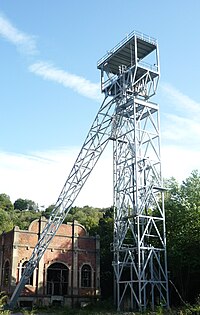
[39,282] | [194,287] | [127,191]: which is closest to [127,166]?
[127,191]

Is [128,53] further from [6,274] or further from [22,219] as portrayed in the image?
[22,219]

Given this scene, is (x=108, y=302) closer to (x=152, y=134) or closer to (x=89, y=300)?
(x=89, y=300)

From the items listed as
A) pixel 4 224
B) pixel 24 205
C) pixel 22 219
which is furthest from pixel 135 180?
pixel 24 205

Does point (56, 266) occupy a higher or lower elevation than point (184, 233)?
lower

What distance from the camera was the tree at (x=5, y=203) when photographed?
90.8 m

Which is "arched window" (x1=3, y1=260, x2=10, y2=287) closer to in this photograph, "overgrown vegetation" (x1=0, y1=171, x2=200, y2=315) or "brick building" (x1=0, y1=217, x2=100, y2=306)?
"brick building" (x1=0, y1=217, x2=100, y2=306)

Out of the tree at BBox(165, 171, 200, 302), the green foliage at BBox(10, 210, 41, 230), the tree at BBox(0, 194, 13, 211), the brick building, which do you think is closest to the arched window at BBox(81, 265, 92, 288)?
the brick building

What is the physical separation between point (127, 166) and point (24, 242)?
11.5 m

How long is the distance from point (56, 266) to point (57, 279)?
116 cm

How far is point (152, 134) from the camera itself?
28766 millimetres

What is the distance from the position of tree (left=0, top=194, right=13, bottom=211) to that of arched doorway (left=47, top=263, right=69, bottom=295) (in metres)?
56.5

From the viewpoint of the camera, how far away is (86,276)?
35.3 meters

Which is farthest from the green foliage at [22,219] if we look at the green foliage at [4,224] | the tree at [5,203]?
the tree at [5,203]

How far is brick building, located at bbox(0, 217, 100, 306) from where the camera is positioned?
106ft
